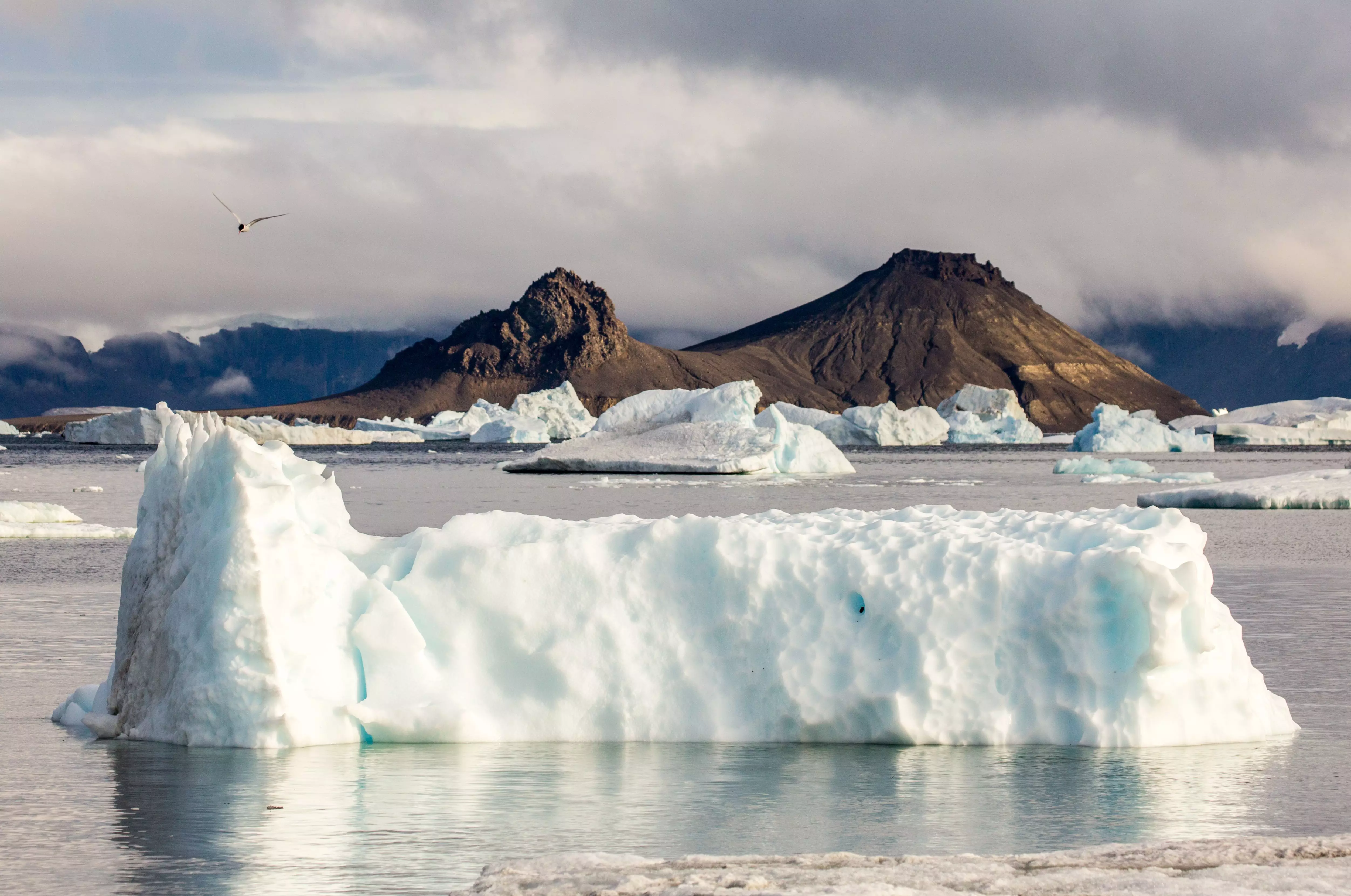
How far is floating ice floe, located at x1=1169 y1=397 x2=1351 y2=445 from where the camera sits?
118188mm

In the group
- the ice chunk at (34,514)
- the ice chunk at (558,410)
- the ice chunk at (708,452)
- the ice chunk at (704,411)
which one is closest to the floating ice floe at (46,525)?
the ice chunk at (34,514)

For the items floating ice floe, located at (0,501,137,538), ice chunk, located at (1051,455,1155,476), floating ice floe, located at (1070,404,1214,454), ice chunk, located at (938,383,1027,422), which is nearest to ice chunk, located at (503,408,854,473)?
ice chunk, located at (1051,455,1155,476)

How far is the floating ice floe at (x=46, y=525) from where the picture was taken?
931 inches

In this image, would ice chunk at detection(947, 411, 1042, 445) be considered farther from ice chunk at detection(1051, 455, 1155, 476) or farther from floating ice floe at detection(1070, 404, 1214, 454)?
ice chunk at detection(1051, 455, 1155, 476)

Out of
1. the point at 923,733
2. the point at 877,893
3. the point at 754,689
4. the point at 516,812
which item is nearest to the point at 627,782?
the point at 516,812

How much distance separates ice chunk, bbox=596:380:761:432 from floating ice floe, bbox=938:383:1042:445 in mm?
54938

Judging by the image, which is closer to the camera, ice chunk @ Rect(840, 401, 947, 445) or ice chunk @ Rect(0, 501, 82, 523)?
ice chunk @ Rect(0, 501, 82, 523)

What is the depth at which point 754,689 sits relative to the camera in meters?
8.45

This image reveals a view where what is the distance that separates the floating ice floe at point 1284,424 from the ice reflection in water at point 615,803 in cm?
11631

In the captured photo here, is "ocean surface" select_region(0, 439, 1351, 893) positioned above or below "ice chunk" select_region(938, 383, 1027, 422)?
below

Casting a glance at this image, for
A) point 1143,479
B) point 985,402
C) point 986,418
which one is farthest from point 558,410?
point 1143,479

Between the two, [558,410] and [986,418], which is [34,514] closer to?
[558,410]

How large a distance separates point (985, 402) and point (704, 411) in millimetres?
83428

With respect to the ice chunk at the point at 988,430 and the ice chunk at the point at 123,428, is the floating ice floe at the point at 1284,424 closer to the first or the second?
the ice chunk at the point at 988,430
